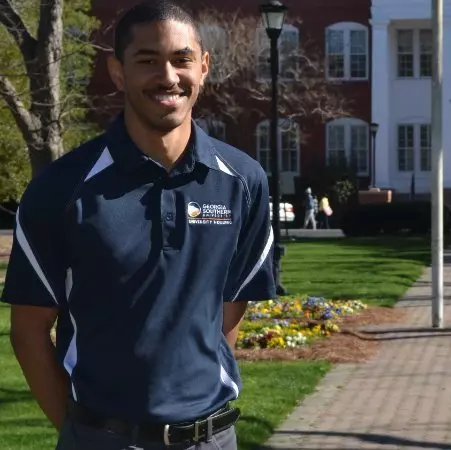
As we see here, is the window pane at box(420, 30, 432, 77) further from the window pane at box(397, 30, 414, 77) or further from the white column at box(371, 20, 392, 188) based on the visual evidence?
the white column at box(371, 20, 392, 188)

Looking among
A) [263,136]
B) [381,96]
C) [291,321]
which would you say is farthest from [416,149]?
[291,321]

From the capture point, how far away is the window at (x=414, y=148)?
45.7m

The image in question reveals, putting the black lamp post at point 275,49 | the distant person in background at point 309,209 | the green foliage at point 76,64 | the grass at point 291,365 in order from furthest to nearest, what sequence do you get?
the distant person in background at point 309,209
the green foliage at point 76,64
the black lamp post at point 275,49
the grass at point 291,365

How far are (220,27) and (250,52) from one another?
141cm

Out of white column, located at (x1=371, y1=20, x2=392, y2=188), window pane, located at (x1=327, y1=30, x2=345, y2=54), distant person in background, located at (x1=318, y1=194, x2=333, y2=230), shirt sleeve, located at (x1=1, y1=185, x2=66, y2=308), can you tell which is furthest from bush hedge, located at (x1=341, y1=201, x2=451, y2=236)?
shirt sleeve, located at (x1=1, y1=185, x2=66, y2=308)

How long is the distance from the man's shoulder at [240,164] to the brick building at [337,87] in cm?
4070

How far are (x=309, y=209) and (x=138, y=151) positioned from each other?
126 ft

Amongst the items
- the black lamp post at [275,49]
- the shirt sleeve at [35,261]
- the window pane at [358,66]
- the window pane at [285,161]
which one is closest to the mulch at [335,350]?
the black lamp post at [275,49]

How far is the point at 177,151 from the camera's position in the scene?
3193mm

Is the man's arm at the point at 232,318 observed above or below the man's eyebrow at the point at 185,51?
below

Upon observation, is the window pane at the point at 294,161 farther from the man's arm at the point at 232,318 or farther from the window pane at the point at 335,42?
the man's arm at the point at 232,318

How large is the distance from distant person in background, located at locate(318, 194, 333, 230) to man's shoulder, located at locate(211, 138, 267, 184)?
37435 millimetres

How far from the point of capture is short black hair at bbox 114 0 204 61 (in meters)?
3.11

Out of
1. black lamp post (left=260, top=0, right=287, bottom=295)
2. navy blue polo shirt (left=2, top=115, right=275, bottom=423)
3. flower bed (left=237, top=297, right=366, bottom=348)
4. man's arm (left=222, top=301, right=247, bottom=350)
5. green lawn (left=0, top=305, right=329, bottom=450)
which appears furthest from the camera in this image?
black lamp post (left=260, top=0, right=287, bottom=295)
